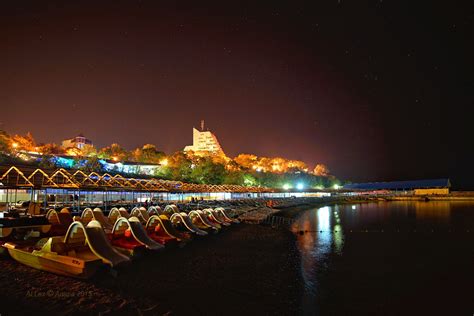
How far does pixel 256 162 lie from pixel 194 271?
127m

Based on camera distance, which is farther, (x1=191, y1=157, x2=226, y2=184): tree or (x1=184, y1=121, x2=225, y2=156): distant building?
(x1=184, y1=121, x2=225, y2=156): distant building

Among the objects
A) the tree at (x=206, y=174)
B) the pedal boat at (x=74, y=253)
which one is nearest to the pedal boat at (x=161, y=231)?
the pedal boat at (x=74, y=253)

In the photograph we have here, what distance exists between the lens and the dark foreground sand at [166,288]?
9766 mm

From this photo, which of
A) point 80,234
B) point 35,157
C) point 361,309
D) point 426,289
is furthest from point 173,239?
point 35,157

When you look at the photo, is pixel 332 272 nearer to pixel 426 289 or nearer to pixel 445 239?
pixel 426 289

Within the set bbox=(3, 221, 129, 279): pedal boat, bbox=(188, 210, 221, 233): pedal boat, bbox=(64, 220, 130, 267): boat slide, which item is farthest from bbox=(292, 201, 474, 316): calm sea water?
bbox=(3, 221, 129, 279): pedal boat

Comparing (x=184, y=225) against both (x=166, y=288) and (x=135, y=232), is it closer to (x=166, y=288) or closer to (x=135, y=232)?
(x=135, y=232)

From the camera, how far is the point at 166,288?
1162 centimetres

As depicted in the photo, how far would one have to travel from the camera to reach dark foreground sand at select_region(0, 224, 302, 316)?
9766mm

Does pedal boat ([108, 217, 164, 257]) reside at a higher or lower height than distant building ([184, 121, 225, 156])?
lower

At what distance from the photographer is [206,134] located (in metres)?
168

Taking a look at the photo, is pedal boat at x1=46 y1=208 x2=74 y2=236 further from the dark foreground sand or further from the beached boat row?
the dark foreground sand

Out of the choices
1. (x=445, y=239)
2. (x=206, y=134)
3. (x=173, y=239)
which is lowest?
(x=445, y=239)

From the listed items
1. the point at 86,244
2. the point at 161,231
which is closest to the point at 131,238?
the point at 86,244
